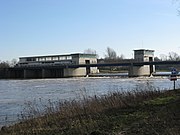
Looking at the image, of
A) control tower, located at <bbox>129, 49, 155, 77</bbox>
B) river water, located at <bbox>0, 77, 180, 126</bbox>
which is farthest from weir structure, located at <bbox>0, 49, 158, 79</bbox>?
river water, located at <bbox>0, 77, 180, 126</bbox>

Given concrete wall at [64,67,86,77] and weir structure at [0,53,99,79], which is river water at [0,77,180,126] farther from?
weir structure at [0,53,99,79]

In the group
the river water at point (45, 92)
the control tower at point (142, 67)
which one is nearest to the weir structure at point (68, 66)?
the control tower at point (142, 67)

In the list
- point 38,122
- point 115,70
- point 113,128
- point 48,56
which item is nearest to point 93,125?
point 113,128

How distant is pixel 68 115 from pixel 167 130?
741 centimetres

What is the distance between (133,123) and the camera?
10.3 m

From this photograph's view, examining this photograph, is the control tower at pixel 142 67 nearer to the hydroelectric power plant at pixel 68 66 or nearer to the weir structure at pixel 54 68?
the hydroelectric power plant at pixel 68 66

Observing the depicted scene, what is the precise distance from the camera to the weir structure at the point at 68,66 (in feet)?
429

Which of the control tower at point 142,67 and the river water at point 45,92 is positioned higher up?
the control tower at point 142,67

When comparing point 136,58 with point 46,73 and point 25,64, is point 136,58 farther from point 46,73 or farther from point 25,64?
point 25,64

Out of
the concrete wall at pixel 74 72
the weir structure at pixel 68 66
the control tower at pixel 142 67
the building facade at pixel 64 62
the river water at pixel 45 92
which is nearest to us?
the river water at pixel 45 92

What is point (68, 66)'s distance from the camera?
142 metres

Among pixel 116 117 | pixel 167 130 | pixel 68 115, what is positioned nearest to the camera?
pixel 167 130

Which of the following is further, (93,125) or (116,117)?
(116,117)

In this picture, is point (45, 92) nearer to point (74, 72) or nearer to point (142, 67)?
point (142, 67)
